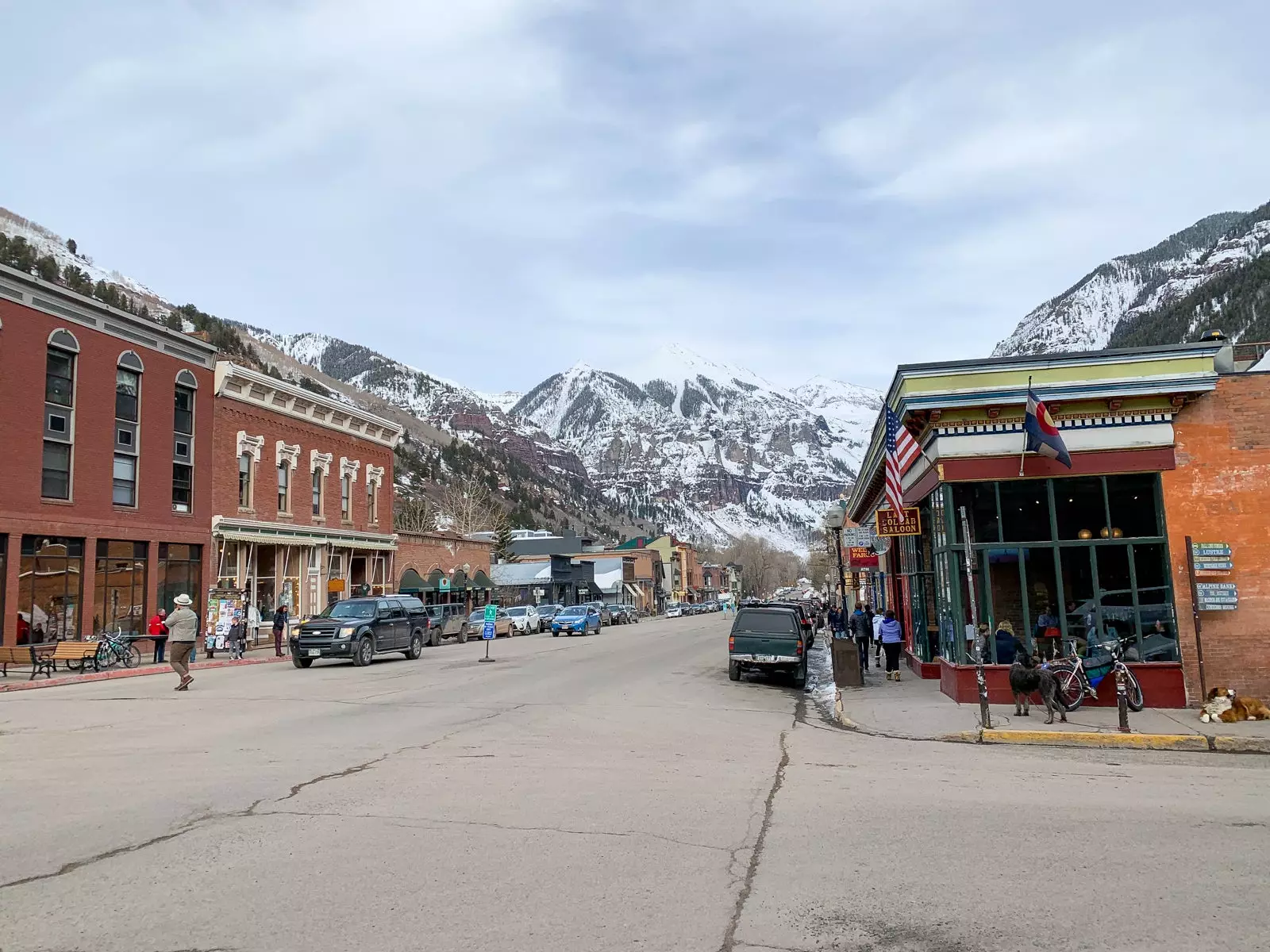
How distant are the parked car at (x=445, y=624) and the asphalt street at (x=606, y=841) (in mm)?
26026

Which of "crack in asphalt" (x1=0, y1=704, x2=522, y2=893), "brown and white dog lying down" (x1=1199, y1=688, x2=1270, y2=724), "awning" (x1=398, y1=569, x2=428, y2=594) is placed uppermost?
"awning" (x1=398, y1=569, x2=428, y2=594)

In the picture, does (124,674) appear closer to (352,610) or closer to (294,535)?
(352,610)

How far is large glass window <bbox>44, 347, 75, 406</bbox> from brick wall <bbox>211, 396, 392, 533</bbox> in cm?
663

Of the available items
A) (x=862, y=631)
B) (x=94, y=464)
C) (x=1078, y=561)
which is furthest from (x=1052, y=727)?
(x=94, y=464)

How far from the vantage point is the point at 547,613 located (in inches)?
2197

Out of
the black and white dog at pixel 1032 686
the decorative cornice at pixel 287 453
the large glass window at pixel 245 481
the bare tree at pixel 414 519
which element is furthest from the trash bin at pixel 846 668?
the bare tree at pixel 414 519

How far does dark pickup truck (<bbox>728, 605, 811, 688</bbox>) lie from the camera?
21078 mm

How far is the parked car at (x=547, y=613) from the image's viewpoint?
5441 centimetres

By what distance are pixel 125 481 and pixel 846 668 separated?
25.7m

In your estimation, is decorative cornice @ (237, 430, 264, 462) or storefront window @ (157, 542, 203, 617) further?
decorative cornice @ (237, 430, 264, 462)

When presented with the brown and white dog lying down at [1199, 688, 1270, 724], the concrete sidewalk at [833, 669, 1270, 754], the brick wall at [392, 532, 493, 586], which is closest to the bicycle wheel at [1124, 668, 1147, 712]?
the concrete sidewalk at [833, 669, 1270, 754]

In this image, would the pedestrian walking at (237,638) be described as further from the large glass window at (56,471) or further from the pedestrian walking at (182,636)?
the pedestrian walking at (182,636)

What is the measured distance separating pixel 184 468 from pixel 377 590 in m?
15.1

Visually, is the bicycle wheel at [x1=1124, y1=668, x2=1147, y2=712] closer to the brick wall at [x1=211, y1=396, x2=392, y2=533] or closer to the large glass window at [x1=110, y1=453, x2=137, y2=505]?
the large glass window at [x1=110, y1=453, x2=137, y2=505]
